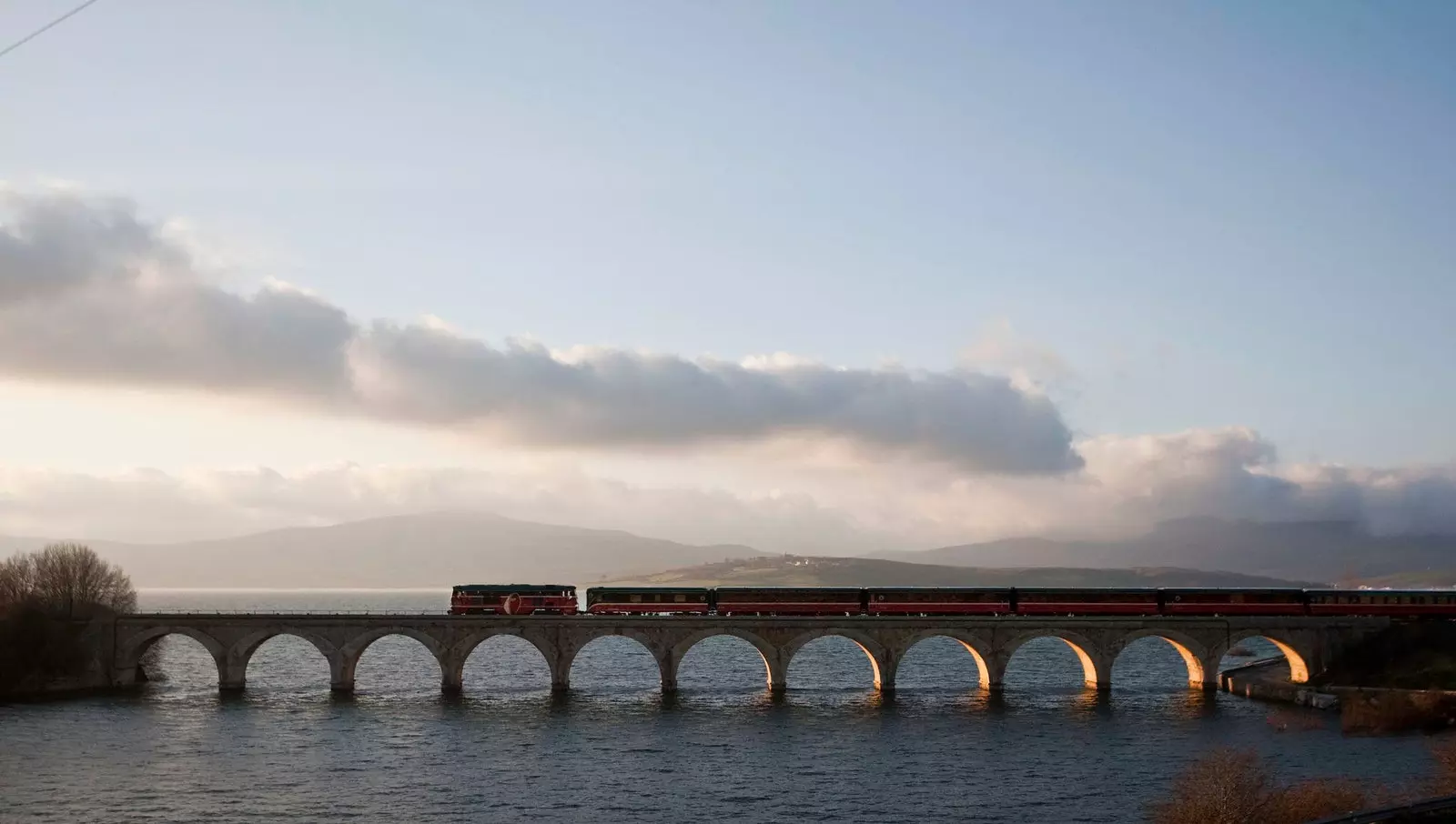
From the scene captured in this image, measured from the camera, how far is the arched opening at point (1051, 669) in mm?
81125

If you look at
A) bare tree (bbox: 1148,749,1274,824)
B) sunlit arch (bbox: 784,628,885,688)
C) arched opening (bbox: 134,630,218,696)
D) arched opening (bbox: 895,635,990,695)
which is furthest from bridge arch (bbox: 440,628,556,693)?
bare tree (bbox: 1148,749,1274,824)

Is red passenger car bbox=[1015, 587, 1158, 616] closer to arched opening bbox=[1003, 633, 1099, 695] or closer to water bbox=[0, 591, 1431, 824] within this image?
arched opening bbox=[1003, 633, 1099, 695]

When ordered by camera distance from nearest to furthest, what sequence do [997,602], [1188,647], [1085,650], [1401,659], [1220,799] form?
[1220,799]
[1401,659]
[1188,647]
[997,602]
[1085,650]

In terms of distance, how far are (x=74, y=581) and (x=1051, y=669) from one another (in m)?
85.0

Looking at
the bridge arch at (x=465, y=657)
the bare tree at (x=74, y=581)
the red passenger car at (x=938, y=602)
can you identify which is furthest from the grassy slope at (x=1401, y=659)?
the bare tree at (x=74, y=581)

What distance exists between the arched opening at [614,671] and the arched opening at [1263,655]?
42.7 m

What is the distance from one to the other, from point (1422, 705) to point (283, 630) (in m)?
71.2

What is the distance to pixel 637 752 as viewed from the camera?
198 ft

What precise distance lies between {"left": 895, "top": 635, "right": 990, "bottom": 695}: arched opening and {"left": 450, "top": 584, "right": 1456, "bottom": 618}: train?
3802 mm

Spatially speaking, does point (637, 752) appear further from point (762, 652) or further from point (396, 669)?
point (396, 669)

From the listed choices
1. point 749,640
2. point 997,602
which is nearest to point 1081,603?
point 997,602

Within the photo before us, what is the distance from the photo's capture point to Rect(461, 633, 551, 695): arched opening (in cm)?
8875

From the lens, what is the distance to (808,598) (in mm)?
78312

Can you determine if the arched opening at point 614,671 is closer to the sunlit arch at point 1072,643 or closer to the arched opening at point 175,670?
the sunlit arch at point 1072,643
